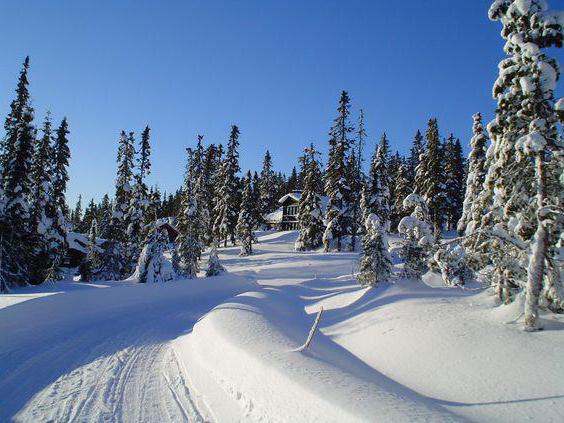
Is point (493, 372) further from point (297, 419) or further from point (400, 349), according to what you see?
point (297, 419)

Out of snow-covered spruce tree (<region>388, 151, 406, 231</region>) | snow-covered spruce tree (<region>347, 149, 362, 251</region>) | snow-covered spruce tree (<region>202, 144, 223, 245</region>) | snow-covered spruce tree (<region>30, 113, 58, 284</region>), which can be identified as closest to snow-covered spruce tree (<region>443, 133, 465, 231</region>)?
snow-covered spruce tree (<region>388, 151, 406, 231</region>)

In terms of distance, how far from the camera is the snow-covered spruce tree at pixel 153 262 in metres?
26.0

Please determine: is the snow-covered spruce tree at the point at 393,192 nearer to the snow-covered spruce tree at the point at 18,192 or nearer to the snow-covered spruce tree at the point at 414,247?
the snow-covered spruce tree at the point at 414,247

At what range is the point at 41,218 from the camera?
26969mm

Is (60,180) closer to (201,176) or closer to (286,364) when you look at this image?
(201,176)

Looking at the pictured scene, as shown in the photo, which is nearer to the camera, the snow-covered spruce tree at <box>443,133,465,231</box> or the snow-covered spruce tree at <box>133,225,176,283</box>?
the snow-covered spruce tree at <box>133,225,176,283</box>

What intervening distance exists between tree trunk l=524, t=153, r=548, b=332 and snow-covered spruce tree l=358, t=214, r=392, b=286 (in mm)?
11247

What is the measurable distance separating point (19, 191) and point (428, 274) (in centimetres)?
2571

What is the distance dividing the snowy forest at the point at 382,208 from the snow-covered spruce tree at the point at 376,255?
75 millimetres

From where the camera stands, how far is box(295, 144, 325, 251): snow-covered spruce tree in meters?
46.8

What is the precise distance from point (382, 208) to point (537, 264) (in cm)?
3582

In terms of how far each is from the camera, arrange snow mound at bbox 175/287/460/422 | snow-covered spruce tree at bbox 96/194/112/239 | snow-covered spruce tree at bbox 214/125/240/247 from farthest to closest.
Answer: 1. snow-covered spruce tree at bbox 214/125/240/247
2. snow-covered spruce tree at bbox 96/194/112/239
3. snow mound at bbox 175/287/460/422

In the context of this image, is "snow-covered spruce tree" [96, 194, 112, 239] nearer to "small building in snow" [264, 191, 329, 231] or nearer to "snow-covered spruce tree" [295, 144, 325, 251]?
"snow-covered spruce tree" [295, 144, 325, 251]

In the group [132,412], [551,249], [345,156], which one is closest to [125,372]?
[132,412]
